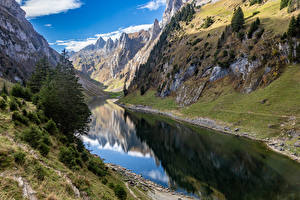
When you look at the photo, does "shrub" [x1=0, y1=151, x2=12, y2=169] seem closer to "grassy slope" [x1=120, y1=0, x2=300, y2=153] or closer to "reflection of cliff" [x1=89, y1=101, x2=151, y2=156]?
"reflection of cliff" [x1=89, y1=101, x2=151, y2=156]

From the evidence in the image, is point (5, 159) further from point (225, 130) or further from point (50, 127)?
point (225, 130)

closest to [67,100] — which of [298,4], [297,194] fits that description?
[297,194]

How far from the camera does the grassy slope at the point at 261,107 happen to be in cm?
5238

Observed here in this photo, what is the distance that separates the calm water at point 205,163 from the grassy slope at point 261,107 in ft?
27.5

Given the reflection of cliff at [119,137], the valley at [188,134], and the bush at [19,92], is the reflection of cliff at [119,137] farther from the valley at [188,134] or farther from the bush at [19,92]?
the bush at [19,92]

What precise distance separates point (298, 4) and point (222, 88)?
51393 mm

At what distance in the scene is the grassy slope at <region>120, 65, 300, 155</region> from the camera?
52375mm

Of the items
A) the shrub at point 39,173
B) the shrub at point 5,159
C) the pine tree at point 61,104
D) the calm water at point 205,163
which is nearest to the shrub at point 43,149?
the shrub at point 39,173

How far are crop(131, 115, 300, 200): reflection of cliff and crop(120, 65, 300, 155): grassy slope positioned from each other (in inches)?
349

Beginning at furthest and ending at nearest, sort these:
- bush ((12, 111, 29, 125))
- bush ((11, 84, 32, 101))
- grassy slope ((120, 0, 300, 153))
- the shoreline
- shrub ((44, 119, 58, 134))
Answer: grassy slope ((120, 0, 300, 153)), the shoreline, bush ((11, 84, 32, 101)), shrub ((44, 119, 58, 134)), bush ((12, 111, 29, 125))

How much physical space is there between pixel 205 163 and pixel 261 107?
116 ft

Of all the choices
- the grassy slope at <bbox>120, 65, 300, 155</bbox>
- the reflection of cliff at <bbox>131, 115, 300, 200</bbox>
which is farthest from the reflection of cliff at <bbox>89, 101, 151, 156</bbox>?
the grassy slope at <bbox>120, 65, 300, 155</bbox>

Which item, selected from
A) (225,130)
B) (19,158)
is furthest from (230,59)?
(19,158)

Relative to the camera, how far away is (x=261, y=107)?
202 feet
